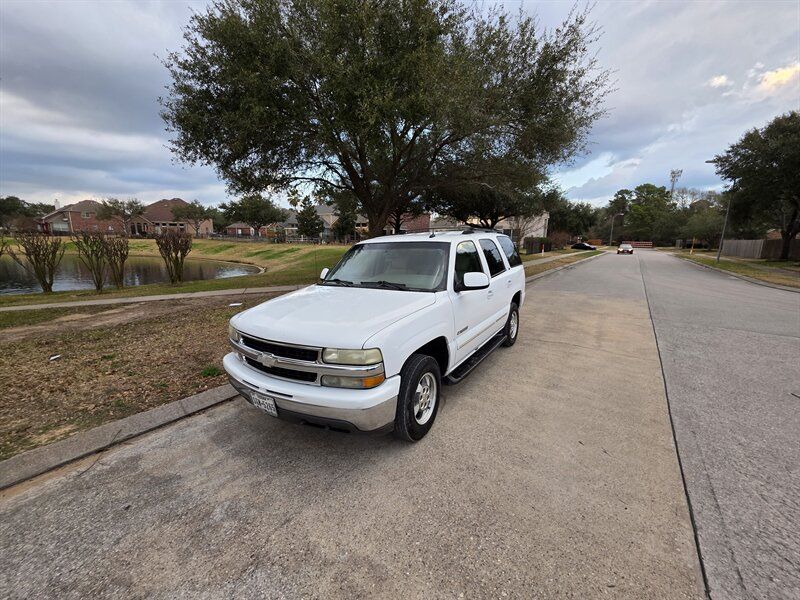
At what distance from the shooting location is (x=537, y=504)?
249 centimetres

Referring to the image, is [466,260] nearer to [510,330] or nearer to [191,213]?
[510,330]

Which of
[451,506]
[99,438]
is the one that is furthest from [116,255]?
[451,506]

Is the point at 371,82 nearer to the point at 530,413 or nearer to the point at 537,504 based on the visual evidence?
the point at 530,413

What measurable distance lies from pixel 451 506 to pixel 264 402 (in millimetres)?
1617

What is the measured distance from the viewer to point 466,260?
434 cm

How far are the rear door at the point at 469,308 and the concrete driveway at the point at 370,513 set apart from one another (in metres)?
0.71

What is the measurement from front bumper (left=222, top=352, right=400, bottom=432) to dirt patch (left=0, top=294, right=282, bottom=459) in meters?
2.01

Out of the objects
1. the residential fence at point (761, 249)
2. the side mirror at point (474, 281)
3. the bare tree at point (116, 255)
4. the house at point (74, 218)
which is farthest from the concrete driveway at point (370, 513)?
the house at point (74, 218)

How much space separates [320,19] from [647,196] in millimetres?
109874

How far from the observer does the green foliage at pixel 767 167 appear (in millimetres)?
21250

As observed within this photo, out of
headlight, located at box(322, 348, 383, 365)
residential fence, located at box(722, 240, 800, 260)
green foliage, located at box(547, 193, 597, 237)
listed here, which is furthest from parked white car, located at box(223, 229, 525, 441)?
green foliage, located at box(547, 193, 597, 237)

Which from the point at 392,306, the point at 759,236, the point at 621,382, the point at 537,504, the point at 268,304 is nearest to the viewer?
the point at 537,504

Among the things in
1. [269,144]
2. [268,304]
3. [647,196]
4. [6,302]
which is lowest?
[6,302]

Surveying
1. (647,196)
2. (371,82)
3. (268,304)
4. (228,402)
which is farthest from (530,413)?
(647,196)
